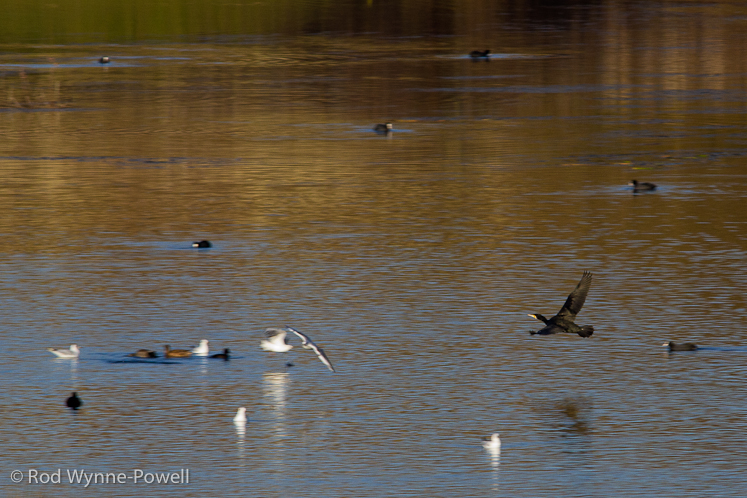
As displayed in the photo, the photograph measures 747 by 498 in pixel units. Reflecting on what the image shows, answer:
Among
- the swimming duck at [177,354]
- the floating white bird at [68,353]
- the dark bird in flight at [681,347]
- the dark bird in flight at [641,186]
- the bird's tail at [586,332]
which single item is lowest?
the dark bird in flight at [681,347]

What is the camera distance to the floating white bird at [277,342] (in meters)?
12.0

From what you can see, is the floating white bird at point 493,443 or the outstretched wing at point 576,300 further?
the outstretched wing at point 576,300

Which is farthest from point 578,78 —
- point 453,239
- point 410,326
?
point 410,326

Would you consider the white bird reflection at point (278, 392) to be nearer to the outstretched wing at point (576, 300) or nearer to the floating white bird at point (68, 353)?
the floating white bird at point (68, 353)

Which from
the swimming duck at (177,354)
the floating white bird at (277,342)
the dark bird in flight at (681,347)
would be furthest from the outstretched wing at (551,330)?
the swimming duck at (177,354)

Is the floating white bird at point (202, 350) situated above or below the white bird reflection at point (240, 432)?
above

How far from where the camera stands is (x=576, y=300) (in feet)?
40.0

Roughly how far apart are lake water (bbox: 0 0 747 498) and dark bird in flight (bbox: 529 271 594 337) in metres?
0.22

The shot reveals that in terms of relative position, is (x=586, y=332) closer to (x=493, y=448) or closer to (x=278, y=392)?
(x=278, y=392)

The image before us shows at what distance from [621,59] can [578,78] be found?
470 cm

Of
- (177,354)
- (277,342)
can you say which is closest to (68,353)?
(177,354)

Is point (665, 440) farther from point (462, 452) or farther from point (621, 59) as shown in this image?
point (621, 59)

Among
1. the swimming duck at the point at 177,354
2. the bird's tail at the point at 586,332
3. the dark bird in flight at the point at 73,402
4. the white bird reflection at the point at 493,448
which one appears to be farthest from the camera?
the bird's tail at the point at 586,332

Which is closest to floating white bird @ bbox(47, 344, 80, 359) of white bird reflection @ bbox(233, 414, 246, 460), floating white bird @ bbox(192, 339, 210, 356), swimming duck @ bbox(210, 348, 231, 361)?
floating white bird @ bbox(192, 339, 210, 356)
